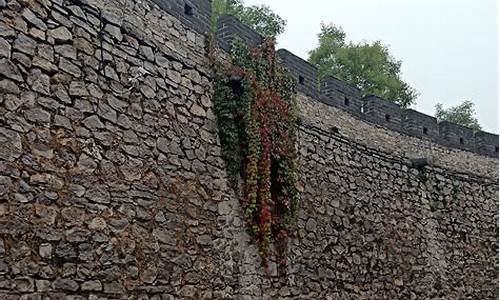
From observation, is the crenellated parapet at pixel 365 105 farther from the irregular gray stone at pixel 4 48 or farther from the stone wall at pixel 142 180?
the irregular gray stone at pixel 4 48

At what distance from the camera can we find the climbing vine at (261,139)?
21.4 feet

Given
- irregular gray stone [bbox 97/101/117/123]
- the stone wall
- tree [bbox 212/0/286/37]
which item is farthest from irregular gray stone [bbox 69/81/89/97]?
tree [bbox 212/0/286/37]

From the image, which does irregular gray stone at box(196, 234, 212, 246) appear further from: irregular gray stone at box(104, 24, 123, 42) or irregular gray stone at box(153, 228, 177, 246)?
irregular gray stone at box(104, 24, 123, 42)

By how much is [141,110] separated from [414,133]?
5.68 m

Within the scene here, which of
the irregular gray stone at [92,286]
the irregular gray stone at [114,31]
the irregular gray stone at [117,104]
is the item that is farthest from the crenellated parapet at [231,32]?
the irregular gray stone at [92,286]

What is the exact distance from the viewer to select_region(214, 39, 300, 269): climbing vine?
A: 21.4 feet

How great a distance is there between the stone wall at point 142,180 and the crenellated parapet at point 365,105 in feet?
0.75

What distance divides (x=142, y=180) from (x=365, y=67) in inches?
530

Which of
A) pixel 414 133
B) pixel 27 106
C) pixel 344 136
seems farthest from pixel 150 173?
pixel 414 133

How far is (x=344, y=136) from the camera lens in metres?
8.62

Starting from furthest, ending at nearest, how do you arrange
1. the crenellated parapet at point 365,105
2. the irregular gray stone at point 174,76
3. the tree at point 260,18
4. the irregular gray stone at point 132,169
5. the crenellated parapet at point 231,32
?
1. the tree at point 260,18
2. the crenellated parapet at point 365,105
3. the crenellated parapet at point 231,32
4. the irregular gray stone at point 174,76
5. the irregular gray stone at point 132,169

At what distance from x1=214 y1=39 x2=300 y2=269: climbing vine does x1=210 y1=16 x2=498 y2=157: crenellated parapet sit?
239 millimetres

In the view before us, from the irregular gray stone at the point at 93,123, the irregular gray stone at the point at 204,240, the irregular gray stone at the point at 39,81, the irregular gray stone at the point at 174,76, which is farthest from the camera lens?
the irregular gray stone at the point at 174,76

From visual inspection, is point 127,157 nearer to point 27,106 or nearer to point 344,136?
point 27,106
